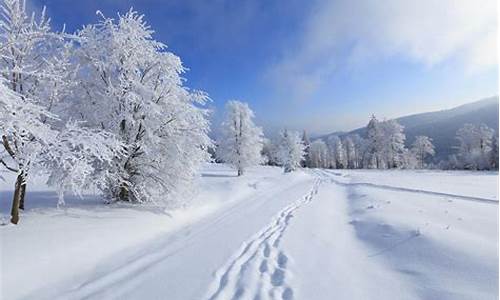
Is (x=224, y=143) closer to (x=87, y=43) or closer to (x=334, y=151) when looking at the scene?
(x=87, y=43)

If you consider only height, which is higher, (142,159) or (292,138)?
(292,138)

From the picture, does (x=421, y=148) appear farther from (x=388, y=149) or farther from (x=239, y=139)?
(x=239, y=139)

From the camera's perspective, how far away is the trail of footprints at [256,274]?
4852mm

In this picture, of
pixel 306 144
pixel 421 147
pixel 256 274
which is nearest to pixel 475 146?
pixel 421 147

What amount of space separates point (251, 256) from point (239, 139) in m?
33.4

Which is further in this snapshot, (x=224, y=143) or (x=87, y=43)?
(x=224, y=143)

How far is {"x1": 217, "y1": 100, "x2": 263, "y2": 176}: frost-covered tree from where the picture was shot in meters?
39.9

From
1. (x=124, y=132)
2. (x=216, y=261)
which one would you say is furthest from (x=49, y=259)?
(x=124, y=132)

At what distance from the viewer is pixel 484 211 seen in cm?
988

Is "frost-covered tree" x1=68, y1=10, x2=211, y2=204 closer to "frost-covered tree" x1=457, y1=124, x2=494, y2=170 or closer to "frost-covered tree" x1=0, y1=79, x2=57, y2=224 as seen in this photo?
"frost-covered tree" x1=0, y1=79, x2=57, y2=224

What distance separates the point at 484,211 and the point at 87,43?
1505cm

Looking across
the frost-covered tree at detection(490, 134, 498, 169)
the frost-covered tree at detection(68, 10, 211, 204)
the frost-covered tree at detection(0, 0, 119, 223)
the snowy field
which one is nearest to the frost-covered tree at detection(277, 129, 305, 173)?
the frost-covered tree at detection(490, 134, 498, 169)

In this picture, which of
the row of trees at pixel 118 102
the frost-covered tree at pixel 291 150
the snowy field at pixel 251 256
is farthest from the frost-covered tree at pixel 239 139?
the snowy field at pixel 251 256

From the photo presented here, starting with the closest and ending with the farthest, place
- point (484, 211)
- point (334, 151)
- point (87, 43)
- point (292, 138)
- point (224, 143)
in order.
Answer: point (484, 211) → point (87, 43) → point (224, 143) → point (292, 138) → point (334, 151)
